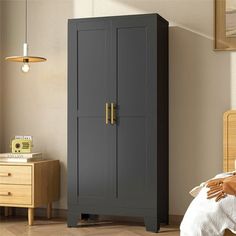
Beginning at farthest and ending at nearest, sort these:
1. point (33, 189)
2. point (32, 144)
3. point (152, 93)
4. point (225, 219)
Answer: point (32, 144), point (33, 189), point (152, 93), point (225, 219)

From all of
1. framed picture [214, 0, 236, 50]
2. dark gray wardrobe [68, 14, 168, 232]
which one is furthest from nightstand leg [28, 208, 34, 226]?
framed picture [214, 0, 236, 50]

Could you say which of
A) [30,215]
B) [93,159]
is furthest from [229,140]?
[30,215]

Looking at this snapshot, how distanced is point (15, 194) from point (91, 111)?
1.04 m

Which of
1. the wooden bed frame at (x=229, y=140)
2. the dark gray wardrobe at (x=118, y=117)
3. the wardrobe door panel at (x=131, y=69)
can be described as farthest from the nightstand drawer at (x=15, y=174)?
the wooden bed frame at (x=229, y=140)

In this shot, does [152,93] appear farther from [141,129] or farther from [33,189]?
[33,189]

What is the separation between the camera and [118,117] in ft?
16.6

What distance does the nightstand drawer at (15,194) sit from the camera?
5.32m

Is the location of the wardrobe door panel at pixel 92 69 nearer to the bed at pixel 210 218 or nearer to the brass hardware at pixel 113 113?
the brass hardware at pixel 113 113

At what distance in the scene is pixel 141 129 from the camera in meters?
5.01

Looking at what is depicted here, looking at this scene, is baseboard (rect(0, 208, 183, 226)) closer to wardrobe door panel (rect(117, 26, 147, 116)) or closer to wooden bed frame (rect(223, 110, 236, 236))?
wooden bed frame (rect(223, 110, 236, 236))

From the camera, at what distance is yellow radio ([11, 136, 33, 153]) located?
556 cm

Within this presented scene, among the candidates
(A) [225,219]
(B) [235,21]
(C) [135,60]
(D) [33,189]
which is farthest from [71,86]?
(A) [225,219]

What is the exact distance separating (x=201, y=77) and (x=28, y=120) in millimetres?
1786

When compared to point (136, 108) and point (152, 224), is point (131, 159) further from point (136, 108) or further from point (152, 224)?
point (152, 224)
